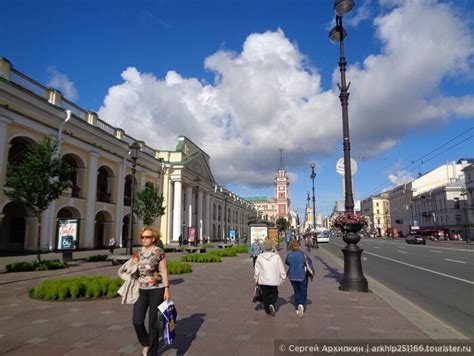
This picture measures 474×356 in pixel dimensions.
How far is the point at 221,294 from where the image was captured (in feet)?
30.4

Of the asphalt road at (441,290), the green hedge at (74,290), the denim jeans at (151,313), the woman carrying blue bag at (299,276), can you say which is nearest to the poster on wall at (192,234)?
the asphalt road at (441,290)

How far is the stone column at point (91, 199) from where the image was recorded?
93.9 ft

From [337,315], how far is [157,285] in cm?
418

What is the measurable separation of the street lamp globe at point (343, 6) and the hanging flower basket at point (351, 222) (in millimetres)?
6088

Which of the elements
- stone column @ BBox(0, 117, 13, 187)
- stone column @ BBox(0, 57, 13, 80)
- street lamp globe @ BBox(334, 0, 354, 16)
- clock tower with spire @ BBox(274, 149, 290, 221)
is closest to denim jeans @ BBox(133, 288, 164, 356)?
street lamp globe @ BBox(334, 0, 354, 16)

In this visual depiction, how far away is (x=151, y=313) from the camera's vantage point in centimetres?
426

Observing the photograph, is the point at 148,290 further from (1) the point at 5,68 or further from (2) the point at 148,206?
(2) the point at 148,206

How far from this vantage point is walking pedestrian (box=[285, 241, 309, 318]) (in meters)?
6.91

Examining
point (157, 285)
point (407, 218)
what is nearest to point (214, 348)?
point (157, 285)

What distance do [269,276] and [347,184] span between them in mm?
4963

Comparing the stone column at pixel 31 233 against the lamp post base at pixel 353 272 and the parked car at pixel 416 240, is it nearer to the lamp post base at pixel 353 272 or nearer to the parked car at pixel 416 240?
the lamp post base at pixel 353 272

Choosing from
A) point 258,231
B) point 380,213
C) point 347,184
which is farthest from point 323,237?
point 380,213

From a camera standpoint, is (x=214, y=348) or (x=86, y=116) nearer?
(x=214, y=348)

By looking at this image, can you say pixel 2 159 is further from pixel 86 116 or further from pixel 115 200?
pixel 115 200
